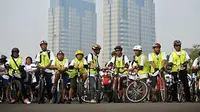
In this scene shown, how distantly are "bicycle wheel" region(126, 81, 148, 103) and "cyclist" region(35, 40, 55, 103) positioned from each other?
237 centimetres

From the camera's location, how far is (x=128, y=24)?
341ft

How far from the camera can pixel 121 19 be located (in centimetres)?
10425

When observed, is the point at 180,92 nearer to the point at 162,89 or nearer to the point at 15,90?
the point at 162,89

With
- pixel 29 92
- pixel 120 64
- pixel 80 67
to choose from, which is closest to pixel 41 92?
pixel 80 67

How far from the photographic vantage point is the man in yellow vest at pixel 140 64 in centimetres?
1204

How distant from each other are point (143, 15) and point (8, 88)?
9804cm

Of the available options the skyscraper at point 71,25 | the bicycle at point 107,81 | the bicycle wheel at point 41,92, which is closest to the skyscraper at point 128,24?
the skyscraper at point 71,25

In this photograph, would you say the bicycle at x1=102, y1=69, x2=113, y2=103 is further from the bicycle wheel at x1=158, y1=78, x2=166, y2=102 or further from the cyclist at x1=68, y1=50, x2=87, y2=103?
the bicycle wheel at x1=158, y1=78, x2=166, y2=102

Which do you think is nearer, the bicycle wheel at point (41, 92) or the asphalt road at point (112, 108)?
the asphalt road at point (112, 108)

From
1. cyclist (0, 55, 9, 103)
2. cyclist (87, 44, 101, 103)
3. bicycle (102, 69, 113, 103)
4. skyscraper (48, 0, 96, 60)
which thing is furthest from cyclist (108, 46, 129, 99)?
skyscraper (48, 0, 96, 60)

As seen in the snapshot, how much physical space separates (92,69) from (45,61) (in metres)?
1.44

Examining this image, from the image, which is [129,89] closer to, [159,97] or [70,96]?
[159,97]

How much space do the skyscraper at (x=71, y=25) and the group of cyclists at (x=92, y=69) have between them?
5828 centimetres

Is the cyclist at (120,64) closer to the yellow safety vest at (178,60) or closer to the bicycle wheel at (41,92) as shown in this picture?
the yellow safety vest at (178,60)
